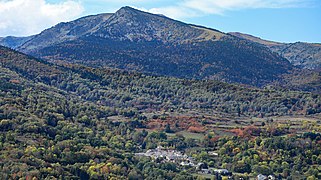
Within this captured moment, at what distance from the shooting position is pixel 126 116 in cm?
9538

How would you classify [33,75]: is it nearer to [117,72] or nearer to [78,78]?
[78,78]

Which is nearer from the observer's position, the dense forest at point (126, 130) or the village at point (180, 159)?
the dense forest at point (126, 130)

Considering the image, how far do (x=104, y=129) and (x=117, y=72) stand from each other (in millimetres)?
63444

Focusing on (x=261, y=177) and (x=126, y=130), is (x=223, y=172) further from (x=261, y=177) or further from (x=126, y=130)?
(x=126, y=130)

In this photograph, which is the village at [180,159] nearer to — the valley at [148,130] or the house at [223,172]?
the house at [223,172]

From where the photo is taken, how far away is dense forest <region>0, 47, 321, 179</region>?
51906 mm

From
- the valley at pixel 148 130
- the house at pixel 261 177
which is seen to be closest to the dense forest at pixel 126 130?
the valley at pixel 148 130

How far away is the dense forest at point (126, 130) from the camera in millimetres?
51906

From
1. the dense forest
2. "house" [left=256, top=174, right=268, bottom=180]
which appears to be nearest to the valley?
the dense forest

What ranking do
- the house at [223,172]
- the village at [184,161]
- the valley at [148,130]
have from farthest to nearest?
the house at [223,172] → the village at [184,161] → the valley at [148,130]

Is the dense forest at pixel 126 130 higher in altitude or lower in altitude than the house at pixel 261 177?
higher

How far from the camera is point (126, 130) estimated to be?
3246 inches

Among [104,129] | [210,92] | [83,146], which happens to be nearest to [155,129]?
[104,129]

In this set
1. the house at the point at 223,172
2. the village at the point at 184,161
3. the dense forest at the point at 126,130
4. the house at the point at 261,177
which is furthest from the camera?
the house at the point at 223,172
